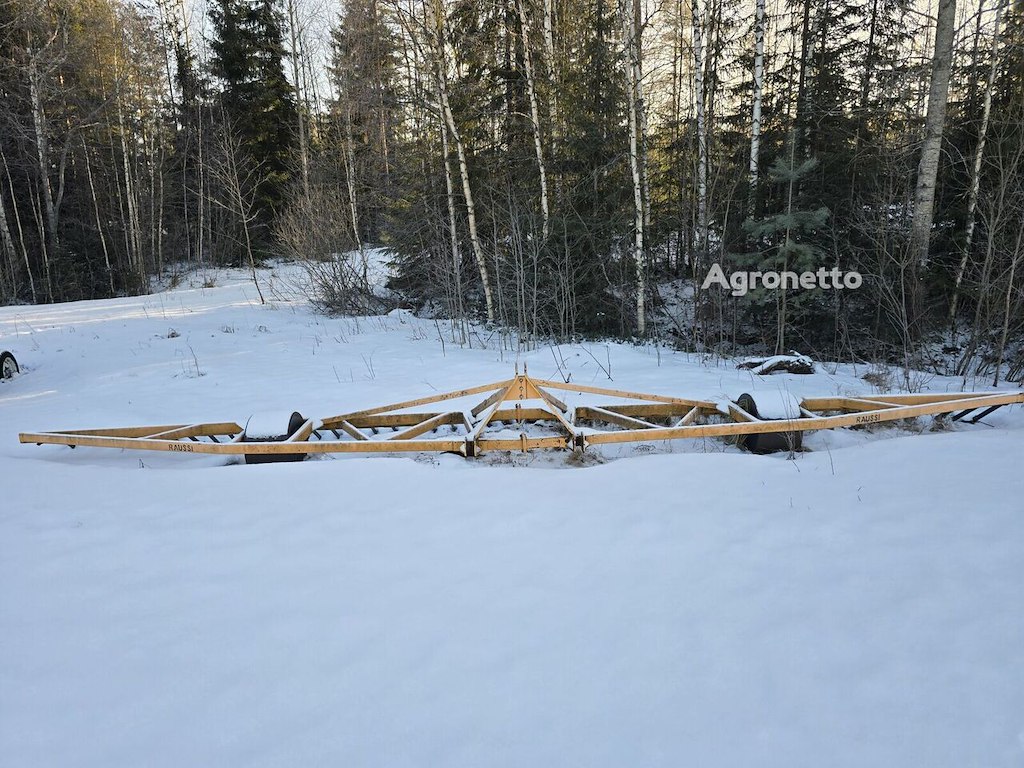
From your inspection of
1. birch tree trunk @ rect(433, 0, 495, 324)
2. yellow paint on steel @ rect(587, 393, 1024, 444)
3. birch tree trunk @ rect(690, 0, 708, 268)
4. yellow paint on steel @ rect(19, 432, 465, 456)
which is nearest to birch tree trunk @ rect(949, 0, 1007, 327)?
birch tree trunk @ rect(690, 0, 708, 268)

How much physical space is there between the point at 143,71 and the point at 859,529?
3272cm

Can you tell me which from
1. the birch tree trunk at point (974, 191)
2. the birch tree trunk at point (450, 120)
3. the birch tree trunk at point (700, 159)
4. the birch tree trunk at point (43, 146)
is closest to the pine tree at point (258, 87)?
the birch tree trunk at point (43, 146)

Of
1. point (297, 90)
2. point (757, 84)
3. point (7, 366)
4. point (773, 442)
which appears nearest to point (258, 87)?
point (297, 90)

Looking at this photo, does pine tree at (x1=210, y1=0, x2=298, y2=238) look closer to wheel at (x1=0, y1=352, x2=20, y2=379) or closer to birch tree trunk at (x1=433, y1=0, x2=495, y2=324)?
birch tree trunk at (x1=433, y1=0, x2=495, y2=324)

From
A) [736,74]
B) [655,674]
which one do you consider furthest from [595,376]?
[736,74]

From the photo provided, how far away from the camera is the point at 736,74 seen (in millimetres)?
15680

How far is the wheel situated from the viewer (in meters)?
8.96

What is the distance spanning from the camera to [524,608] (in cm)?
258

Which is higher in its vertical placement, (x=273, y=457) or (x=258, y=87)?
(x=258, y=87)

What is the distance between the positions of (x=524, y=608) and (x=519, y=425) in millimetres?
3216

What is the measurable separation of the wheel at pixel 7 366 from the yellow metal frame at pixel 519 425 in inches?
222

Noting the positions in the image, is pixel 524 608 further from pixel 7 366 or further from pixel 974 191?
pixel 974 191

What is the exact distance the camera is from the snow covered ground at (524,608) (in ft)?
6.19

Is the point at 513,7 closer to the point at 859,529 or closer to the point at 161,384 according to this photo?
the point at 161,384
